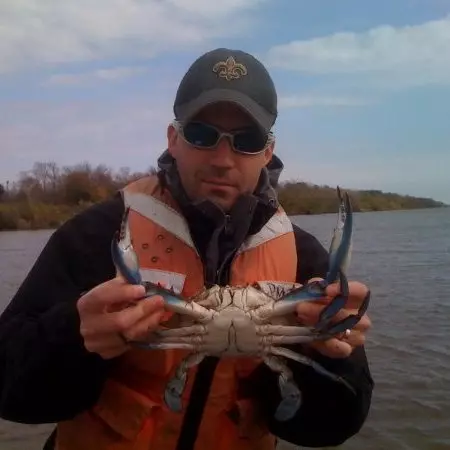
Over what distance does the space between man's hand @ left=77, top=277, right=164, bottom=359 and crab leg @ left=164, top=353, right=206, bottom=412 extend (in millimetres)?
365

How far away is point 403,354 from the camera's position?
37.9ft

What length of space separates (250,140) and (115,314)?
4.32 feet

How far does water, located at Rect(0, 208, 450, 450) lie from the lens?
8.23m

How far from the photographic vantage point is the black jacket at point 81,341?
3.57 meters

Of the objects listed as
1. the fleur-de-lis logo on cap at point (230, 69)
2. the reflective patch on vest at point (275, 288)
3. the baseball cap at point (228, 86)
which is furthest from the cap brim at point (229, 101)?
the reflective patch on vest at point (275, 288)

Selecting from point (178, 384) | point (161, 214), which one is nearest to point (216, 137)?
point (161, 214)

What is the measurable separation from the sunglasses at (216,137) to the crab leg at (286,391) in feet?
3.68

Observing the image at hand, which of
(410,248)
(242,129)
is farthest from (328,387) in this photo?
(410,248)

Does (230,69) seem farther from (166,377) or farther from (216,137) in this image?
(166,377)

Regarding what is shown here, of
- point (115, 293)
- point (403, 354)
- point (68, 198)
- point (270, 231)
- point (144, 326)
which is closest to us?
point (115, 293)

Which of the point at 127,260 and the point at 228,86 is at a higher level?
the point at 228,86

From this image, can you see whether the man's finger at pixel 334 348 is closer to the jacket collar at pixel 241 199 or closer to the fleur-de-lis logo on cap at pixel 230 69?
the jacket collar at pixel 241 199

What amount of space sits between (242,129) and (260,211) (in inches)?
20.4

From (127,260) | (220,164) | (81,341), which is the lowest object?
(81,341)
